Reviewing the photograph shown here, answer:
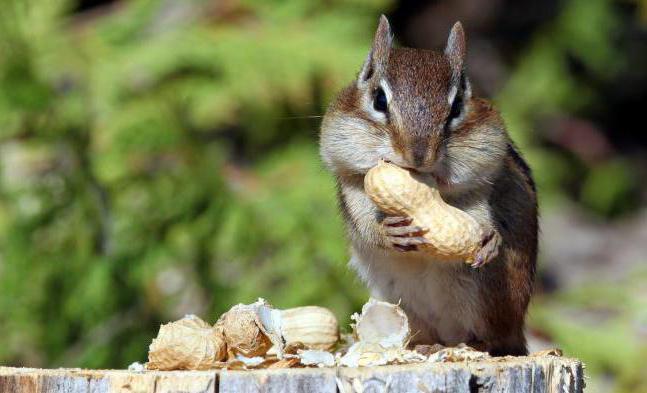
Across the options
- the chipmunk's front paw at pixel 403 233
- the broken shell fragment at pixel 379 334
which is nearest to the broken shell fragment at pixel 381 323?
the broken shell fragment at pixel 379 334

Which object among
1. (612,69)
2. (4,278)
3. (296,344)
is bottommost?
(296,344)

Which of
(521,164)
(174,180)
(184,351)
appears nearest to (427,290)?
(521,164)

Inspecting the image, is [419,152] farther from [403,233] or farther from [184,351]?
[184,351]

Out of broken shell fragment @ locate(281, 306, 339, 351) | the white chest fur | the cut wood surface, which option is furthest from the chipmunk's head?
the cut wood surface

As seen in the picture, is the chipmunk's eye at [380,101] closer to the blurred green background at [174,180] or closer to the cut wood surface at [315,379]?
the cut wood surface at [315,379]

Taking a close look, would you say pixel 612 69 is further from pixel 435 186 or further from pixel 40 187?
pixel 435 186

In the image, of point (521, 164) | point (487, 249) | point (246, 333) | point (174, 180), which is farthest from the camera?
point (174, 180)

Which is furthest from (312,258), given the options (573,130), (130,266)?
(573,130)
